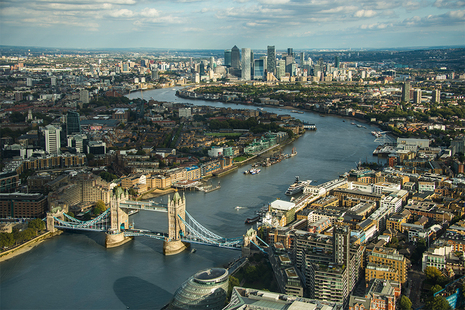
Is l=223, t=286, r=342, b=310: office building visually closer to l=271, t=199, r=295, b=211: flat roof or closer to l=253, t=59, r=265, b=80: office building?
l=271, t=199, r=295, b=211: flat roof

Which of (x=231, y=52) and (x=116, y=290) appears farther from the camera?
(x=231, y=52)

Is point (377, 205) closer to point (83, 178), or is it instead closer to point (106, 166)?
point (83, 178)

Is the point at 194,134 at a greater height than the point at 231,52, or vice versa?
the point at 231,52

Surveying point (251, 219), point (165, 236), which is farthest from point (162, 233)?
point (251, 219)

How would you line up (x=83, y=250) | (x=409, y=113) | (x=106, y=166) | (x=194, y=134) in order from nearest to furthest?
(x=83, y=250)
(x=106, y=166)
(x=194, y=134)
(x=409, y=113)

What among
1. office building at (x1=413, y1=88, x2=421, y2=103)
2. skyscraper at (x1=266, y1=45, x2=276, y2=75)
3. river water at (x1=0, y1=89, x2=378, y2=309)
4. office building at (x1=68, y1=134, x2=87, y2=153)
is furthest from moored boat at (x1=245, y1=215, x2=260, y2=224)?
skyscraper at (x1=266, y1=45, x2=276, y2=75)

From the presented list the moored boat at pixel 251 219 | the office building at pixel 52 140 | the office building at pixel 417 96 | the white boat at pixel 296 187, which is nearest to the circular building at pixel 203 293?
the moored boat at pixel 251 219

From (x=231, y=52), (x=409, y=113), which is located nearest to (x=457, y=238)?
(x=409, y=113)
